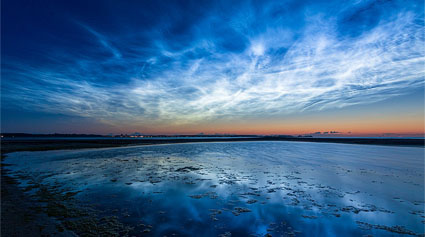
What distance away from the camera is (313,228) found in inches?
258

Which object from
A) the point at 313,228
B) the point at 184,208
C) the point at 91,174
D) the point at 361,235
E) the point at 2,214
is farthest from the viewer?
the point at 91,174

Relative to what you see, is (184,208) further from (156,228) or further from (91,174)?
(91,174)

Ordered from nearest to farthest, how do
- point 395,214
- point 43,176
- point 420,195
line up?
point 395,214
point 420,195
point 43,176

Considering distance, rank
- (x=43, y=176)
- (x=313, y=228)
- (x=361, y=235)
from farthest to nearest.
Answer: (x=43, y=176), (x=313, y=228), (x=361, y=235)

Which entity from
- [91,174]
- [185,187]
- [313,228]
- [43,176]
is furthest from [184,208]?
[43,176]

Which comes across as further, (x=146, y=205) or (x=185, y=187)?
(x=185, y=187)

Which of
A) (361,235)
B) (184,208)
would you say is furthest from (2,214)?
(361,235)

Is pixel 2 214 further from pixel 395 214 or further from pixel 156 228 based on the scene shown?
pixel 395 214

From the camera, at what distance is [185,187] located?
1169 centimetres

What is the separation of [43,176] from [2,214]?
27.7ft

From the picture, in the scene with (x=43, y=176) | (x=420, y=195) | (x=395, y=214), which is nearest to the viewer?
(x=395, y=214)

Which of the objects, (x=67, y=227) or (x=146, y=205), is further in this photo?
(x=146, y=205)

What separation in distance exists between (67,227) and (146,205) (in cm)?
300

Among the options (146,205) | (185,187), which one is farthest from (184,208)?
(185,187)
